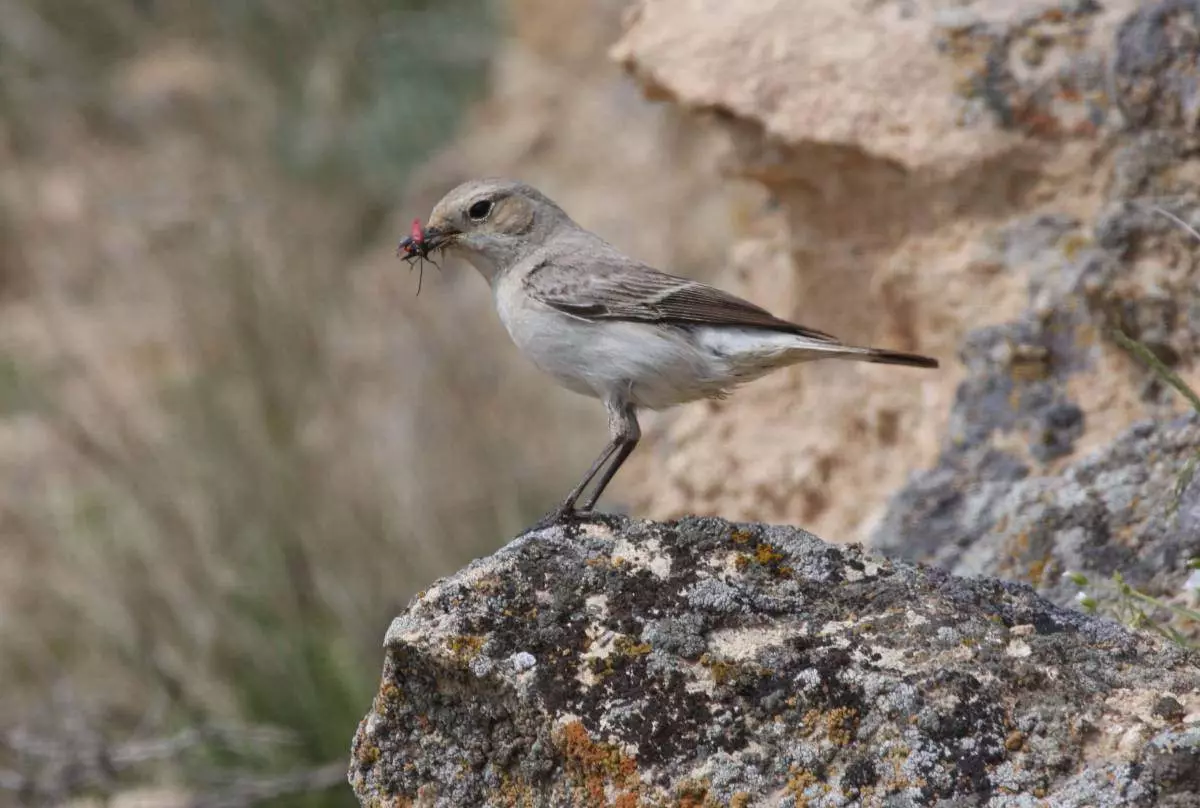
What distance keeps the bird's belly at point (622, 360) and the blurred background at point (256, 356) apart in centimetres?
258

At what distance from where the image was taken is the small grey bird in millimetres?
4359

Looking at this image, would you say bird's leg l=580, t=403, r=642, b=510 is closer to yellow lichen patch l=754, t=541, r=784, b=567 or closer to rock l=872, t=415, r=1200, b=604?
rock l=872, t=415, r=1200, b=604

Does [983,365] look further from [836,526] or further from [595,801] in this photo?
[595,801]

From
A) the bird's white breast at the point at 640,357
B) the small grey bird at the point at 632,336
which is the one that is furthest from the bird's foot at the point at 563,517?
the bird's white breast at the point at 640,357

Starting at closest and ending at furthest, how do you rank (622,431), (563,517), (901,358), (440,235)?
1. (563,517)
2. (901,358)
3. (622,431)
4. (440,235)

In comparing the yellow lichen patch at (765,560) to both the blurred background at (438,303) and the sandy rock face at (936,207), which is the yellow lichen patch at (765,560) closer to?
the blurred background at (438,303)

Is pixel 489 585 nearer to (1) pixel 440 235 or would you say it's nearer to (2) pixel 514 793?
(2) pixel 514 793

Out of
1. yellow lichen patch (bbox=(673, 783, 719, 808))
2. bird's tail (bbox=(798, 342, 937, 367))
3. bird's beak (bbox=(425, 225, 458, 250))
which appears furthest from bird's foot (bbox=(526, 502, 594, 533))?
bird's beak (bbox=(425, 225, 458, 250))

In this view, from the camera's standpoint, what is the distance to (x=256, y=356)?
8.78 meters

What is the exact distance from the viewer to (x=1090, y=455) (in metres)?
4.18

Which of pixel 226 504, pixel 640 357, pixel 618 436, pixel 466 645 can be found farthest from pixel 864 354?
pixel 226 504

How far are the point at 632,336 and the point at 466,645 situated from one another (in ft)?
5.91

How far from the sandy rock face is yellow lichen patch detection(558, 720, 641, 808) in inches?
85.8

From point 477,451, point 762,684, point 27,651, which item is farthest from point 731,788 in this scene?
point 27,651
